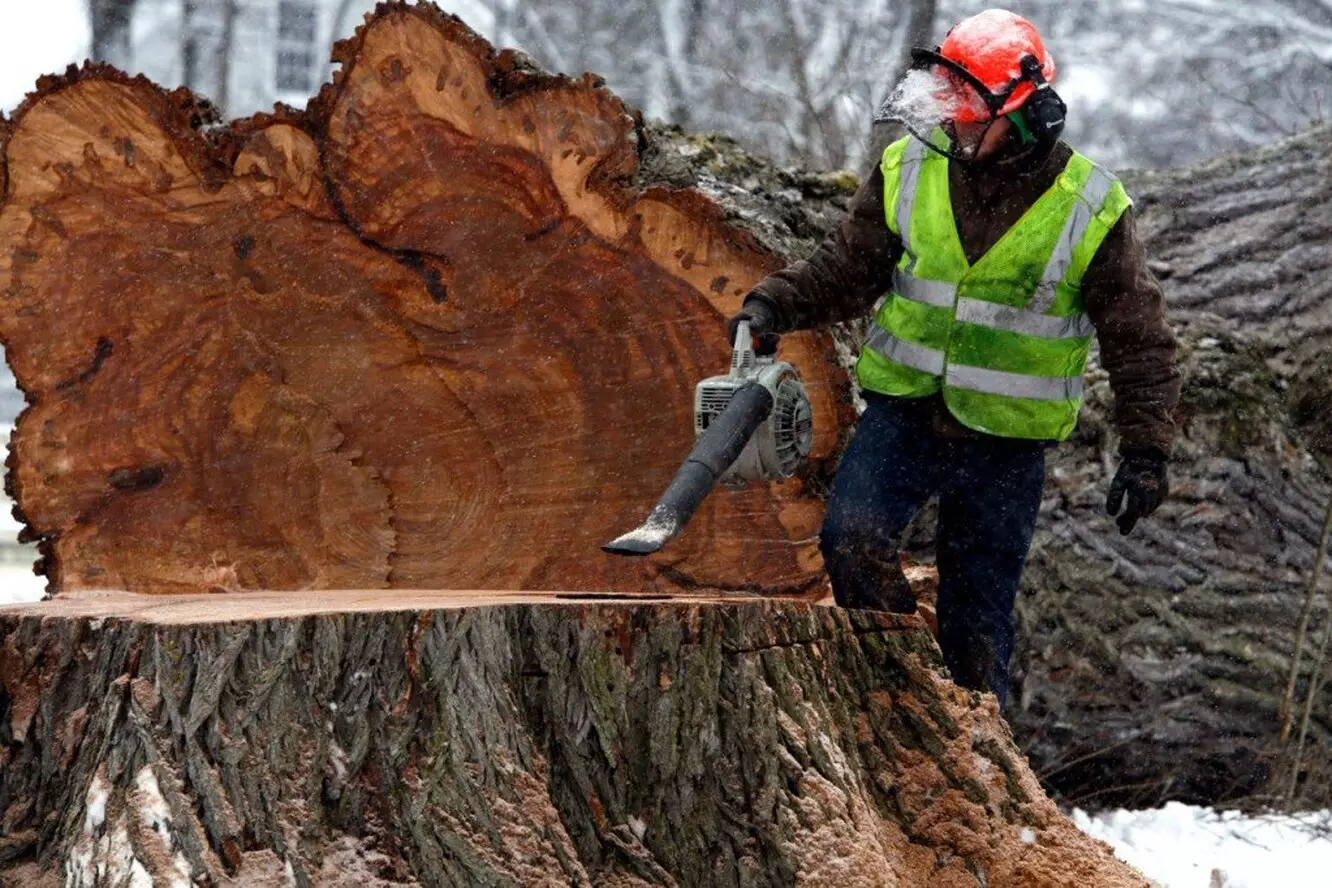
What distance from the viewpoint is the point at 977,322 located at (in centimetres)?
360

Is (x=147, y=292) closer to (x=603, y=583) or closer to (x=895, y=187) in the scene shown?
(x=603, y=583)

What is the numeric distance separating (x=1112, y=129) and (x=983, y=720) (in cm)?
1873

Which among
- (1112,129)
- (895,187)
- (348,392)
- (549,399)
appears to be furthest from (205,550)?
(1112,129)

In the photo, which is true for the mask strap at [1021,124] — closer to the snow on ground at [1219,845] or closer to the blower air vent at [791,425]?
the blower air vent at [791,425]

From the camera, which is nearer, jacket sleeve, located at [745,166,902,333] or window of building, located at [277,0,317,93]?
jacket sleeve, located at [745,166,902,333]

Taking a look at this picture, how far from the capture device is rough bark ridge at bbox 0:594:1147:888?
8.86 ft

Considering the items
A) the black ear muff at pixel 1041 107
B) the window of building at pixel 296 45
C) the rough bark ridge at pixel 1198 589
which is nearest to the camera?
the black ear muff at pixel 1041 107

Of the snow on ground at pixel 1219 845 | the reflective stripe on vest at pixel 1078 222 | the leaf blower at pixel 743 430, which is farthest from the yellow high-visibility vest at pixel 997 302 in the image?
the snow on ground at pixel 1219 845

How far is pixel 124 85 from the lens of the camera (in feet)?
12.6

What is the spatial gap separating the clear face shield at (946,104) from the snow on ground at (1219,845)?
1.92 metres

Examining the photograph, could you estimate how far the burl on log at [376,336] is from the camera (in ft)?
12.5

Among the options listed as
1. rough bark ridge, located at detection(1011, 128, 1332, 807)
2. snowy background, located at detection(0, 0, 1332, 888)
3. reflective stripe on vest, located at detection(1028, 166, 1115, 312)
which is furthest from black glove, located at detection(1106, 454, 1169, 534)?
snowy background, located at detection(0, 0, 1332, 888)

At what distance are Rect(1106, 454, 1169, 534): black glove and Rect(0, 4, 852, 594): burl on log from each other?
27.5 inches

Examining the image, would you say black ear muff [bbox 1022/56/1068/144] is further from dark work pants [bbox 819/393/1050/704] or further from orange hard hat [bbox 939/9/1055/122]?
dark work pants [bbox 819/393/1050/704]
